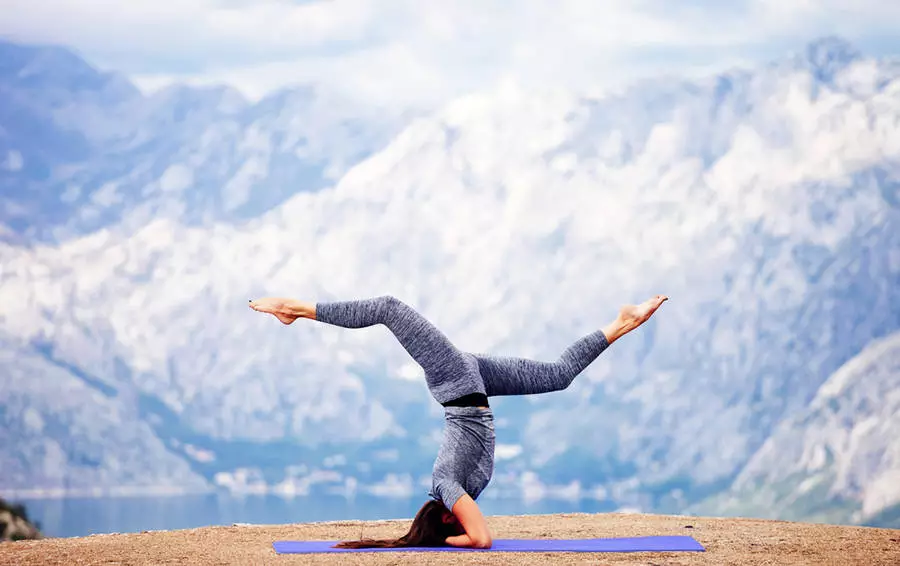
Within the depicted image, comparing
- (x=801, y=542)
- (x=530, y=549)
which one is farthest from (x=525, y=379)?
(x=801, y=542)

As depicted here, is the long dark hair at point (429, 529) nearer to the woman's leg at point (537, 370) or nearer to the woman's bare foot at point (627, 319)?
the woman's leg at point (537, 370)

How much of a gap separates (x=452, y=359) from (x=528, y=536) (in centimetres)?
115

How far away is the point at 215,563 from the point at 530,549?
1275 millimetres

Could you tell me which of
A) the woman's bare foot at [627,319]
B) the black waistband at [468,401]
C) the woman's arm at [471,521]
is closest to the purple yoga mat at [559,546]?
the woman's arm at [471,521]

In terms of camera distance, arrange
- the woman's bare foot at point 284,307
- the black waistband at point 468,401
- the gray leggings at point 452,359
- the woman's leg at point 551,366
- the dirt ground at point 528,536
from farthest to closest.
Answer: the woman's leg at point 551,366 < the black waistband at point 468,401 < the gray leggings at point 452,359 < the woman's bare foot at point 284,307 < the dirt ground at point 528,536

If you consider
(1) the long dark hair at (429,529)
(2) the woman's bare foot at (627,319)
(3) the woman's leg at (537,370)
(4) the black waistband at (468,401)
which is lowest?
(1) the long dark hair at (429,529)

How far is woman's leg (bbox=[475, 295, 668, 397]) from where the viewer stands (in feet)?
15.4

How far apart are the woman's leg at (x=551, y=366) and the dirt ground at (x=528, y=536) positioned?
77cm

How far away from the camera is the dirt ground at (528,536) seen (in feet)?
13.6

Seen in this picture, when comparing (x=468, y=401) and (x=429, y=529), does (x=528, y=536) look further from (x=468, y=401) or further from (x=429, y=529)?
(x=468, y=401)

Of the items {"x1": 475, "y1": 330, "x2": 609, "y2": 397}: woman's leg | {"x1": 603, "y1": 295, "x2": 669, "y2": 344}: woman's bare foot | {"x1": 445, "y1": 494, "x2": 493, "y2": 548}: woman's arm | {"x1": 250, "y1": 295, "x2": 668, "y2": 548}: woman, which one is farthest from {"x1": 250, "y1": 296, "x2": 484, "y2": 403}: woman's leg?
{"x1": 603, "y1": 295, "x2": 669, "y2": 344}: woman's bare foot

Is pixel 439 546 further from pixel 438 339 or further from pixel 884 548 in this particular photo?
pixel 884 548

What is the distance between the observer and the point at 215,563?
413cm

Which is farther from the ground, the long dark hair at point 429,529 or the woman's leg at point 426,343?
the woman's leg at point 426,343
